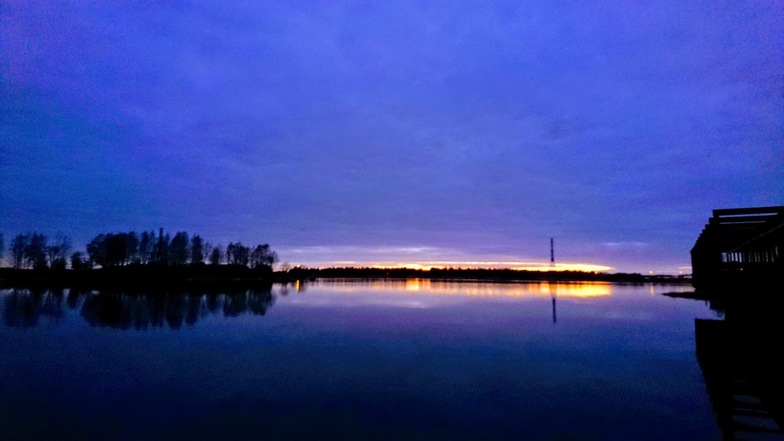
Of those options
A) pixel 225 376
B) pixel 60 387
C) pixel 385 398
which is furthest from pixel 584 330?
pixel 60 387

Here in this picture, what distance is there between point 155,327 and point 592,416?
28323 millimetres

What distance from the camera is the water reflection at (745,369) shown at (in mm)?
12625

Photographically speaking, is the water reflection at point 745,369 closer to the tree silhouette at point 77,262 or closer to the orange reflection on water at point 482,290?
the orange reflection on water at point 482,290

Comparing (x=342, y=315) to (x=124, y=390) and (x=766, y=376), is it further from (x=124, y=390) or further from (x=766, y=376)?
(x=766, y=376)

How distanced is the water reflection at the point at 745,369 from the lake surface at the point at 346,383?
64 cm

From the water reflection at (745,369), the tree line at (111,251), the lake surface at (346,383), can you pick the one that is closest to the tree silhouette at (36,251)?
the tree line at (111,251)

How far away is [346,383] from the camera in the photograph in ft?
52.3

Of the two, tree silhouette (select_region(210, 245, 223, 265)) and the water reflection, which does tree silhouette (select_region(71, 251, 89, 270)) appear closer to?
tree silhouette (select_region(210, 245, 223, 265))

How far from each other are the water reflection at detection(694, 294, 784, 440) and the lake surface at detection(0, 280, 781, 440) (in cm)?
64

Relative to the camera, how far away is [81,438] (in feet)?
35.0

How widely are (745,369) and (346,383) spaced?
16722 mm

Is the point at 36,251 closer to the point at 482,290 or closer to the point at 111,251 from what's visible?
the point at 111,251

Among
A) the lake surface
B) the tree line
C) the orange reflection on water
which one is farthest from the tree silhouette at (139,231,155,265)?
the lake surface

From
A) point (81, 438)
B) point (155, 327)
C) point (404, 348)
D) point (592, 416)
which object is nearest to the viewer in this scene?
point (81, 438)
